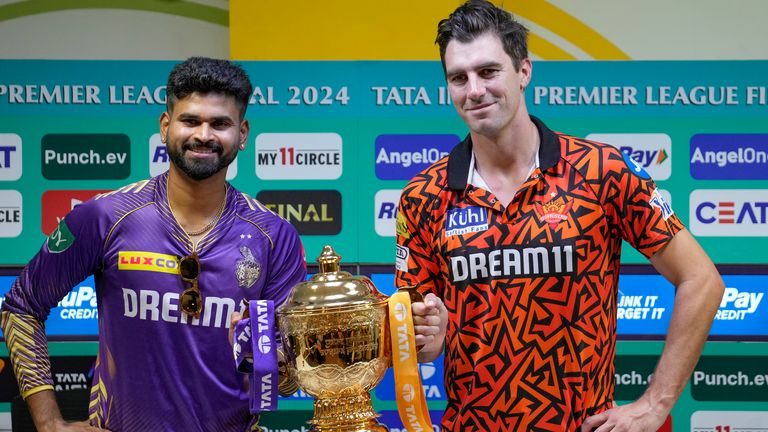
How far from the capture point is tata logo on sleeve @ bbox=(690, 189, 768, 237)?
11.9 ft

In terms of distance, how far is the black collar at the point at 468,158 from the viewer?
6.42 feet

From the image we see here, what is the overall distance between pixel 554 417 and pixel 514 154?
0.57 m

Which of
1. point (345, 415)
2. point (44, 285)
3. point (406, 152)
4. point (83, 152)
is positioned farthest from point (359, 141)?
point (345, 415)

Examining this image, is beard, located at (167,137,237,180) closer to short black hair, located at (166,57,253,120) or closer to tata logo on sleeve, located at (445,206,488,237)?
short black hair, located at (166,57,253,120)

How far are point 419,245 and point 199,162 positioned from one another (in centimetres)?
53

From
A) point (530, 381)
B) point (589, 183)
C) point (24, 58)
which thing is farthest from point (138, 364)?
point (24, 58)

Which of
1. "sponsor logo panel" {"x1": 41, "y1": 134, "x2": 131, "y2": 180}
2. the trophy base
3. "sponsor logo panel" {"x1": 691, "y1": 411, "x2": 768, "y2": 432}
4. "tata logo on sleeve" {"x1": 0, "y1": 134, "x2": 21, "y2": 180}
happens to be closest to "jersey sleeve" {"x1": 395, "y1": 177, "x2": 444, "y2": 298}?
the trophy base

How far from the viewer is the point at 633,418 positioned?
5.97ft

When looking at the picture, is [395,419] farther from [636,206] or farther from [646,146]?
[636,206]

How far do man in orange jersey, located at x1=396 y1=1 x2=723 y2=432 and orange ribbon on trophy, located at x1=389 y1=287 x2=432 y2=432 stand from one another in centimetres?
15

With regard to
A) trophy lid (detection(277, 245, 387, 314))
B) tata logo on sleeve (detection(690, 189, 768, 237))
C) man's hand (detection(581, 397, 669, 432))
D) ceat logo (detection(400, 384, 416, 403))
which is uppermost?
tata logo on sleeve (detection(690, 189, 768, 237))

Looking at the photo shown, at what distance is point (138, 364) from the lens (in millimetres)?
2053

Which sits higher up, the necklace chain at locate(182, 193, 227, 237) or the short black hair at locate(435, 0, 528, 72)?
the short black hair at locate(435, 0, 528, 72)

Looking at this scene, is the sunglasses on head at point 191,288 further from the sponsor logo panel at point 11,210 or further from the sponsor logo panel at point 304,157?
the sponsor logo panel at point 11,210
